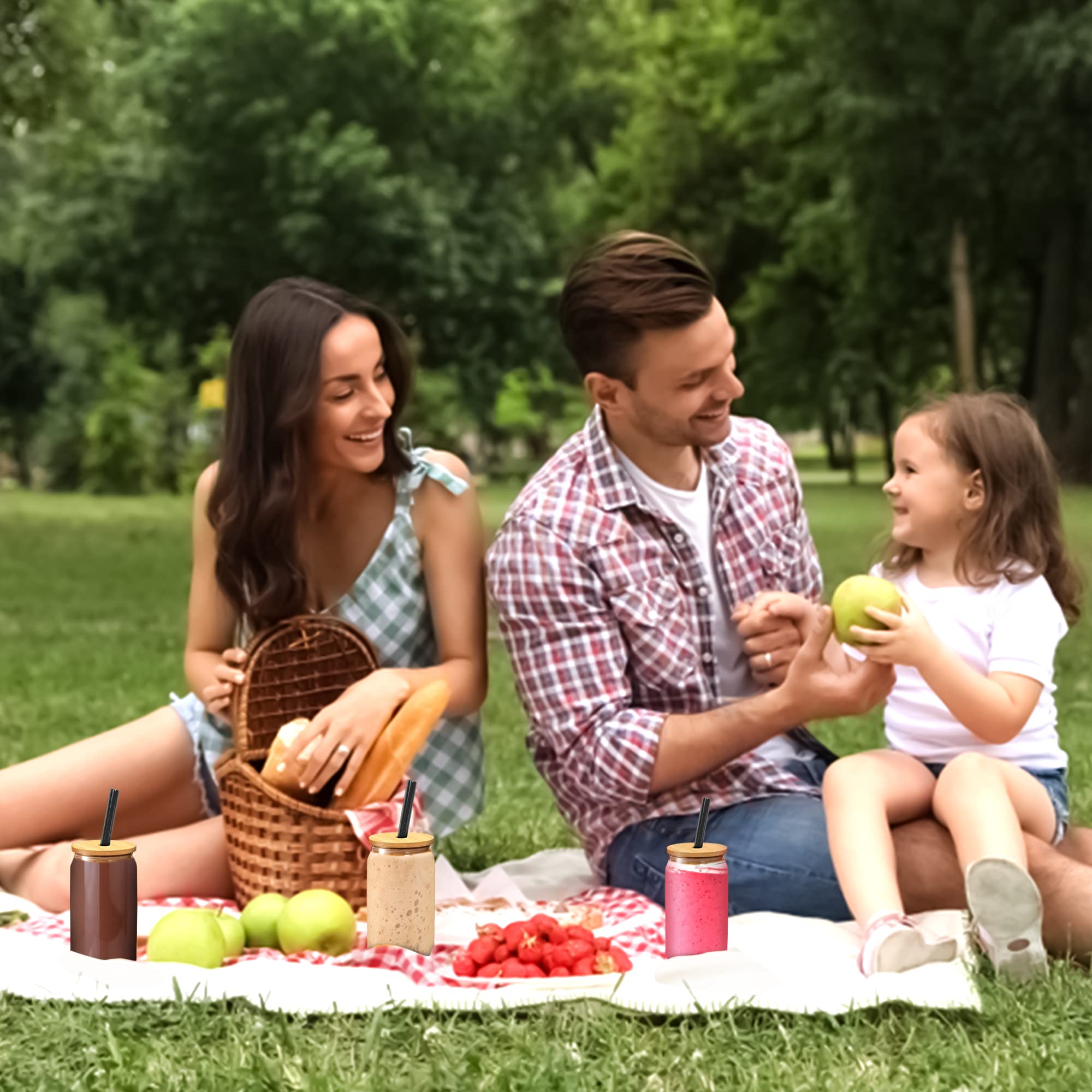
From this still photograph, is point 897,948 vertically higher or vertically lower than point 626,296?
lower

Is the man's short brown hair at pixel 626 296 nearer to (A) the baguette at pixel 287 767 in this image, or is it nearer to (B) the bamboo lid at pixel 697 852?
(A) the baguette at pixel 287 767

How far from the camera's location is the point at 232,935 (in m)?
3.80

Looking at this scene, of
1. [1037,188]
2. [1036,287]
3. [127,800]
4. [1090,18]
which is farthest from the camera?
[1036,287]

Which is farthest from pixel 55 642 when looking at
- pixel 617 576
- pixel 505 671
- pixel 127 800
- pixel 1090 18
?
pixel 1090 18

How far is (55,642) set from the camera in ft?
35.7

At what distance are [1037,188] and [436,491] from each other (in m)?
22.2

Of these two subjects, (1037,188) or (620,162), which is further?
(620,162)

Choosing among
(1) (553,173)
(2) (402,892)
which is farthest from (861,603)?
(1) (553,173)

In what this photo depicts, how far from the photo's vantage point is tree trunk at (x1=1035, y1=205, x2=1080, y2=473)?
96.2ft

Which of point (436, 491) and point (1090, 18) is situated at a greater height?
point (1090, 18)

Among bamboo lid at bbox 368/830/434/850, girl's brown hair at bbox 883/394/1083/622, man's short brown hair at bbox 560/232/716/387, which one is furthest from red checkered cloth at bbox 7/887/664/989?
man's short brown hair at bbox 560/232/716/387

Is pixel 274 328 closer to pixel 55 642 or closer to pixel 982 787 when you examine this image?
pixel 982 787

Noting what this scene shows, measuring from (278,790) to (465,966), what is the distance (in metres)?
0.75

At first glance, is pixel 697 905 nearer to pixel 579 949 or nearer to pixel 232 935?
pixel 579 949
